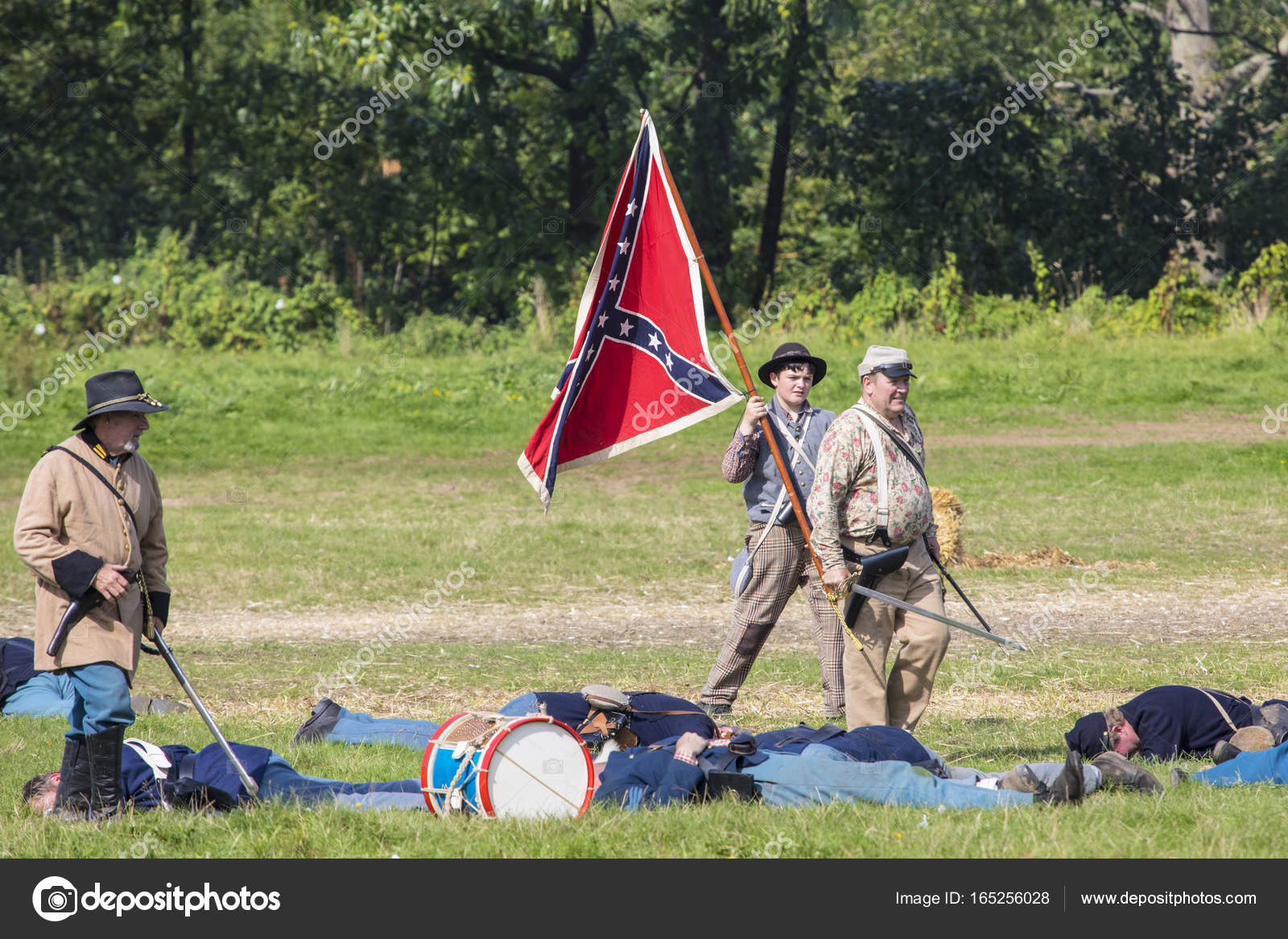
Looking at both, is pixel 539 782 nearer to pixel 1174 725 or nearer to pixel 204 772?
pixel 204 772

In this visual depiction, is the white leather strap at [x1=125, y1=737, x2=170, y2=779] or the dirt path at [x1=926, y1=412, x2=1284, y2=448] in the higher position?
the dirt path at [x1=926, y1=412, x2=1284, y2=448]

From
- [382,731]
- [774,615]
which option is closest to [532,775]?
[382,731]

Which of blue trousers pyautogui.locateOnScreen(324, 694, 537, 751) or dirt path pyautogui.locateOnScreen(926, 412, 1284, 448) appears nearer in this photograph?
blue trousers pyautogui.locateOnScreen(324, 694, 537, 751)

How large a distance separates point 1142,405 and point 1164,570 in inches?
351

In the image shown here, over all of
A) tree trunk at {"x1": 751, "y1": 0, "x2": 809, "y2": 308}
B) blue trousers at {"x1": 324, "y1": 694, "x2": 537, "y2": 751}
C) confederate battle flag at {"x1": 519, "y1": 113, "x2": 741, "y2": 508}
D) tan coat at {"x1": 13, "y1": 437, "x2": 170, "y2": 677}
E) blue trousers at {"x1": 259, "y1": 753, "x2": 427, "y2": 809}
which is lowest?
blue trousers at {"x1": 324, "y1": 694, "x2": 537, "y2": 751}

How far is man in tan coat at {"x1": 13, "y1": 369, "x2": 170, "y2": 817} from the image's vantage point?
18.3 ft

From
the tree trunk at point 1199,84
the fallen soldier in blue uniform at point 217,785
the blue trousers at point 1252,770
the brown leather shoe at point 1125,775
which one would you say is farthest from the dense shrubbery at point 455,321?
the brown leather shoe at point 1125,775

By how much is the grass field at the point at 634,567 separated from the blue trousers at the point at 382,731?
0.80ft

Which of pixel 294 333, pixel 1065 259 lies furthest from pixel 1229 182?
pixel 294 333

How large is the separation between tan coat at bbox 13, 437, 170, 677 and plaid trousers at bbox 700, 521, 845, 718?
10.6ft

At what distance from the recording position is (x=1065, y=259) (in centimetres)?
2805

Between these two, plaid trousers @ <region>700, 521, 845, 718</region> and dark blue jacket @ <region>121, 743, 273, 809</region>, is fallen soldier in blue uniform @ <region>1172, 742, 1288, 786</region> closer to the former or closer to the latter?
plaid trousers @ <region>700, 521, 845, 718</region>

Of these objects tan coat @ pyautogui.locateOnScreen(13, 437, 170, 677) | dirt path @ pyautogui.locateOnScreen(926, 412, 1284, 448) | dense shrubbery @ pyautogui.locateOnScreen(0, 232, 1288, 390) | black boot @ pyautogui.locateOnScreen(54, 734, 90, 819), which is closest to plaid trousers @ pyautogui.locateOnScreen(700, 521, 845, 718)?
tan coat @ pyautogui.locateOnScreen(13, 437, 170, 677)

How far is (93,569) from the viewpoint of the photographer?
5.56 metres
